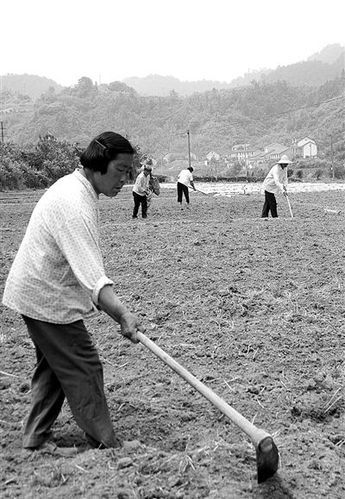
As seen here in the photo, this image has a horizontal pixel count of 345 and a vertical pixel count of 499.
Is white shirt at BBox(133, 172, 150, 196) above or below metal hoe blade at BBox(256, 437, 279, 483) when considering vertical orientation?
above

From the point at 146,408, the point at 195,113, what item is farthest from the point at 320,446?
the point at 195,113

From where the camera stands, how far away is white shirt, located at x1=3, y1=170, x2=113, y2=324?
8.41 feet

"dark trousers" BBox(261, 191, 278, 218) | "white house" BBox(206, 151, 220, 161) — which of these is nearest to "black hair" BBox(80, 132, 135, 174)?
"dark trousers" BBox(261, 191, 278, 218)

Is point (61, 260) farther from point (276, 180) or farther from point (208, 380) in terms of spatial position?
point (276, 180)

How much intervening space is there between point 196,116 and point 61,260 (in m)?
130

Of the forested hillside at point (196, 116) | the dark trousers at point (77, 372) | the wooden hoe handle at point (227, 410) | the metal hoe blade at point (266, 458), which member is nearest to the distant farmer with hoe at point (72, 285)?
the dark trousers at point (77, 372)

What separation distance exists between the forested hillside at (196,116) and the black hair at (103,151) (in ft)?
346

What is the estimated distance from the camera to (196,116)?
5098 inches

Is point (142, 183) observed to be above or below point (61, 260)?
above

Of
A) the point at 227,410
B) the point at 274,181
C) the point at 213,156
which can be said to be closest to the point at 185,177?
the point at 274,181

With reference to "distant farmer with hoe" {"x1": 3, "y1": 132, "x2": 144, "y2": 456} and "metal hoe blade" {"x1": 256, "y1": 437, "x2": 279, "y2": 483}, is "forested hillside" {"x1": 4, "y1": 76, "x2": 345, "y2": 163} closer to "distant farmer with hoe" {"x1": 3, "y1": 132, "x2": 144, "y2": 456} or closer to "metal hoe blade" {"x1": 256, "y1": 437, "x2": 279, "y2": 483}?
"distant farmer with hoe" {"x1": 3, "y1": 132, "x2": 144, "y2": 456}

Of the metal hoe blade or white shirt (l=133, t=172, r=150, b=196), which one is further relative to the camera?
white shirt (l=133, t=172, r=150, b=196)

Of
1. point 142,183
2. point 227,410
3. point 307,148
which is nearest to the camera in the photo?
point 227,410

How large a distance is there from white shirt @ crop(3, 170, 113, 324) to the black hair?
83 millimetres
